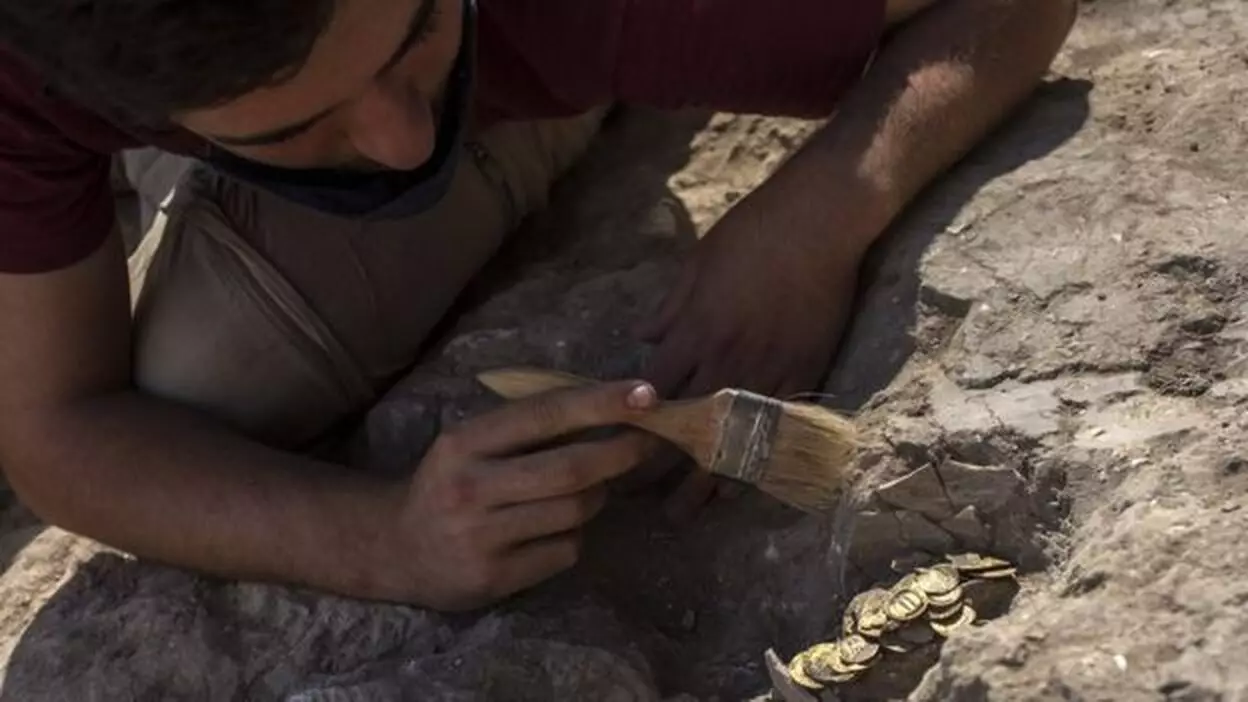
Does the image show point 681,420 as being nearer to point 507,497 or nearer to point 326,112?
point 507,497

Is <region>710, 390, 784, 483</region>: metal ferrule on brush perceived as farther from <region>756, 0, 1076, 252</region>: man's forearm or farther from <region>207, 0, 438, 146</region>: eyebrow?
<region>207, 0, 438, 146</region>: eyebrow

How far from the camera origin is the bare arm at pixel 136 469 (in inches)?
70.1

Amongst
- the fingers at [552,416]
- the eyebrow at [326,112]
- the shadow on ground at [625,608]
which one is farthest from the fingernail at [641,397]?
the eyebrow at [326,112]

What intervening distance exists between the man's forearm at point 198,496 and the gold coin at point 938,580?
533mm

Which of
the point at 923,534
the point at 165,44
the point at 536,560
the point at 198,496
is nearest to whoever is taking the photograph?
the point at 165,44

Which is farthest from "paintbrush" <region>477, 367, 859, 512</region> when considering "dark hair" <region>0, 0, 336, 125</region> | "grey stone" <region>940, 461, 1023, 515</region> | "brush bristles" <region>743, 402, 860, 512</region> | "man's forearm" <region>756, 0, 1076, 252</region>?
"dark hair" <region>0, 0, 336, 125</region>

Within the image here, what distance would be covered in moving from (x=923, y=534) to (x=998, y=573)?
3.7 inches

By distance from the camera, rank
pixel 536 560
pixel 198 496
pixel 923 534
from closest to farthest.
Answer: pixel 923 534, pixel 536 560, pixel 198 496

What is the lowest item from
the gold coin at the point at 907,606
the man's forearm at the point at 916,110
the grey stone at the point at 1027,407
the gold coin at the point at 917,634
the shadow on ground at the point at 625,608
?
the shadow on ground at the point at 625,608

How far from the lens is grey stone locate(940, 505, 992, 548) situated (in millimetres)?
1545

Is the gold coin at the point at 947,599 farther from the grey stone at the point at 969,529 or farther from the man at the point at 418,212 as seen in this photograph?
the man at the point at 418,212

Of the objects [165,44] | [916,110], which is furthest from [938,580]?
[165,44]

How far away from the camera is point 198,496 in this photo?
5.98 feet

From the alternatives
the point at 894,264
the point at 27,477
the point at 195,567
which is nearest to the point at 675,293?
the point at 894,264
